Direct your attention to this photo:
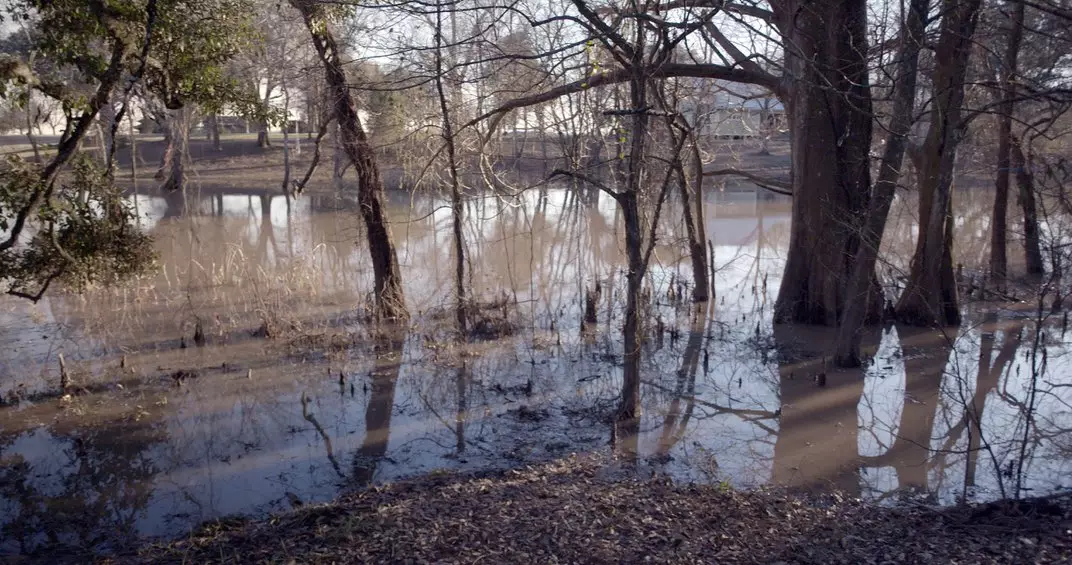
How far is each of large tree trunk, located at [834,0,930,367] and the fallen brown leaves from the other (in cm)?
351

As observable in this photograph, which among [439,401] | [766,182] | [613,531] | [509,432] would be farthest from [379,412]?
[766,182]

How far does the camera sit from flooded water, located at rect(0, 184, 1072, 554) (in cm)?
629

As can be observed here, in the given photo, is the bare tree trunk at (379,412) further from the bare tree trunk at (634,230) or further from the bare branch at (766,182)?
the bare branch at (766,182)

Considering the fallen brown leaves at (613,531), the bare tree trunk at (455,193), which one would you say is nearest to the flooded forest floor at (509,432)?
the fallen brown leaves at (613,531)

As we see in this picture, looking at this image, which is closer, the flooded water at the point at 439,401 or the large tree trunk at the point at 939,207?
the flooded water at the point at 439,401

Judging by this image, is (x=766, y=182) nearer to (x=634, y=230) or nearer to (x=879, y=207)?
(x=879, y=207)

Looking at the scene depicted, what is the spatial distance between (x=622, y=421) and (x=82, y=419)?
17.4 feet

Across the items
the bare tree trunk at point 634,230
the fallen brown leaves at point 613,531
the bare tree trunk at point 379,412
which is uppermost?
the bare tree trunk at point 634,230

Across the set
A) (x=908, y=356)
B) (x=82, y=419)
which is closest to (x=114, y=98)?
(x=82, y=419)

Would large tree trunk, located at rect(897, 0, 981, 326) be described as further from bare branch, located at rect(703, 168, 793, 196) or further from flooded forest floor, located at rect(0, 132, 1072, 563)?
bare branch, located at rect(703, 168, 793, 196)

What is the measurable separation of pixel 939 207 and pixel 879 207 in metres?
2.76

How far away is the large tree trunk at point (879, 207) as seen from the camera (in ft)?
26.5

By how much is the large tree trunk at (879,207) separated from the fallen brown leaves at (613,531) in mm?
3508

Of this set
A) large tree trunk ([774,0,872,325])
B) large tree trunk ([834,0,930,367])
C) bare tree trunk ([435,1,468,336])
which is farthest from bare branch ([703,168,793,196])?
bare tree trunk ([435,1,468,336])
